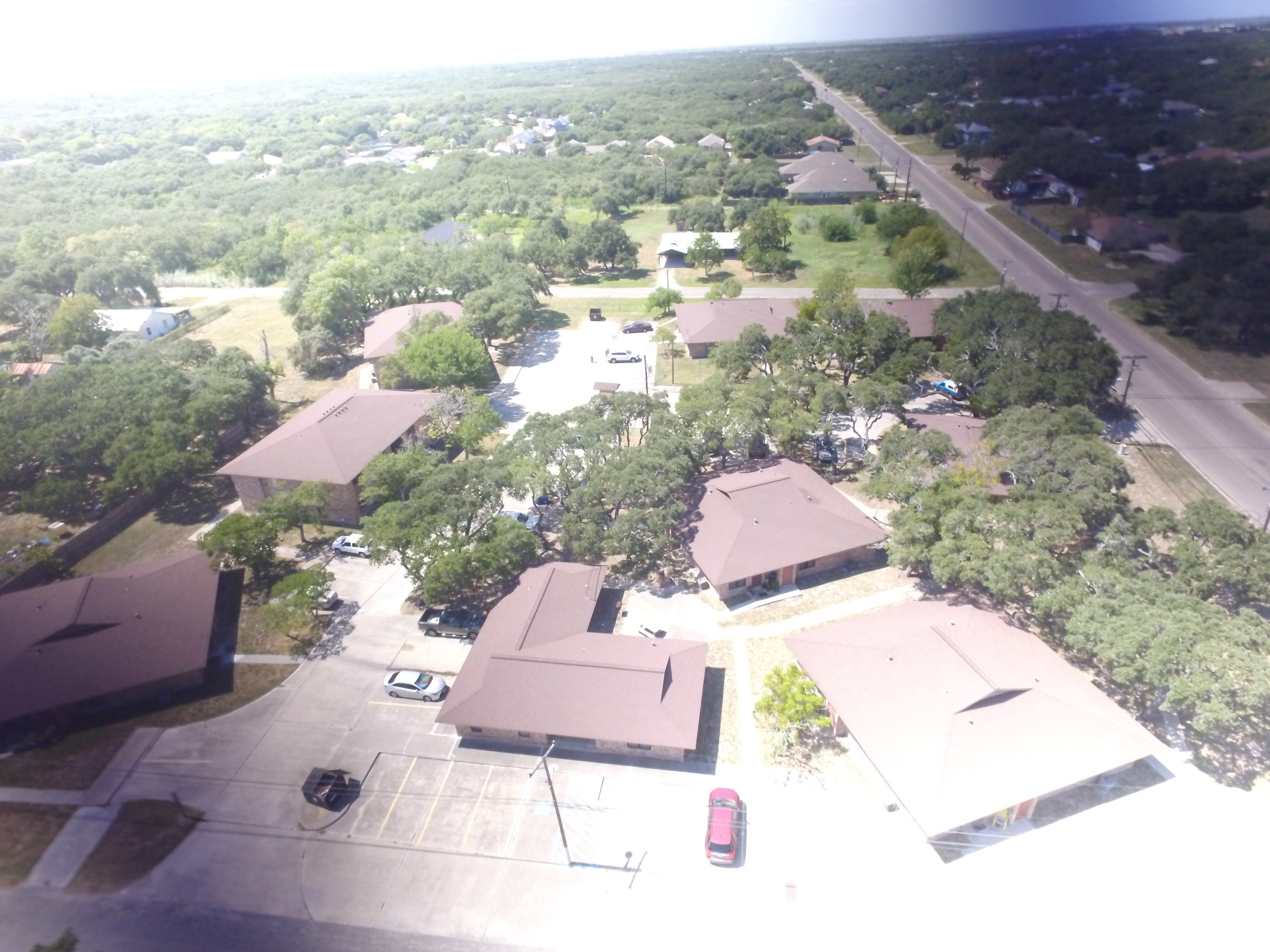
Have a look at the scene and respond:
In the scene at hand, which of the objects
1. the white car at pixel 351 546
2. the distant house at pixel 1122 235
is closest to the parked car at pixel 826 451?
the white car at pixel 351 546

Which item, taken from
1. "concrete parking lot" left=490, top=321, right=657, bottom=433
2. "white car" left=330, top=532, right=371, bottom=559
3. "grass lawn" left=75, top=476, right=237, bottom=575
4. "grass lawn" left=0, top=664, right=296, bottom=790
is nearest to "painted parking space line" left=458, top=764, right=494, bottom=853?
"grass lawn" left=0, top=664, right=296, bottom=790

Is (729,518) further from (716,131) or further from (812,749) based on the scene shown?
(716,131)

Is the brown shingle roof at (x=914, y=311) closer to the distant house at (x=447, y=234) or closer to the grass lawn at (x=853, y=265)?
the grass lawn at (x=853, y=265)

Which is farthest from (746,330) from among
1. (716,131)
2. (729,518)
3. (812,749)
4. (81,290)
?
(716,131)

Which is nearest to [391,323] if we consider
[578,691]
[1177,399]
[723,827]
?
[578,691]

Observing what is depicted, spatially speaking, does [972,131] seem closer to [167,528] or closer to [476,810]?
[167,528]
